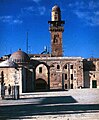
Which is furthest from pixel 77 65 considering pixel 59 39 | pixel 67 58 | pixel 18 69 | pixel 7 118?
pixel 7 118

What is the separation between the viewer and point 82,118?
10.5 m

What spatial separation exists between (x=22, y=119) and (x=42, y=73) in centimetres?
3979

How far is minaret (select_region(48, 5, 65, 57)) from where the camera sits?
57250 mm

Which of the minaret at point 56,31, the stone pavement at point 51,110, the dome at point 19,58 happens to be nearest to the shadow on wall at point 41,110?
the stone pavement at point 51,110

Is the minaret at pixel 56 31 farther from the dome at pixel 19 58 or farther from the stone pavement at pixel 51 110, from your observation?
the stone pavement at pixel 51 110

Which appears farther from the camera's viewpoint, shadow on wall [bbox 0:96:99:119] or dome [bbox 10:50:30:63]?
dome [bbox 10:50:30:63]

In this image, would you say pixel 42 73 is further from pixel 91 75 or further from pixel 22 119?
pixel 22 119

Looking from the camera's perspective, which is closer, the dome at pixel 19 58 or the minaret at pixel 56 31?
the dome at pixel 19 58

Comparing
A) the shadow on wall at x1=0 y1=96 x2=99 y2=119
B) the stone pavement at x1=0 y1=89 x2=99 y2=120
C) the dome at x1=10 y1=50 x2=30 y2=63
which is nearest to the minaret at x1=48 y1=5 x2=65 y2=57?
the dome at x1=10 y1=50 x2=30 y2=63

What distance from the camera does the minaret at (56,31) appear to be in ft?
188

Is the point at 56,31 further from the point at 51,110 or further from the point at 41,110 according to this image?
the point at 51,110

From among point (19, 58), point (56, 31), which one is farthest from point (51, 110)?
point (56, 31)

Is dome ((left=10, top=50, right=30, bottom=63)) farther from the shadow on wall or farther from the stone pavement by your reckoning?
the shadow on wall

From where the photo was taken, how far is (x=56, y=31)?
57.6m
